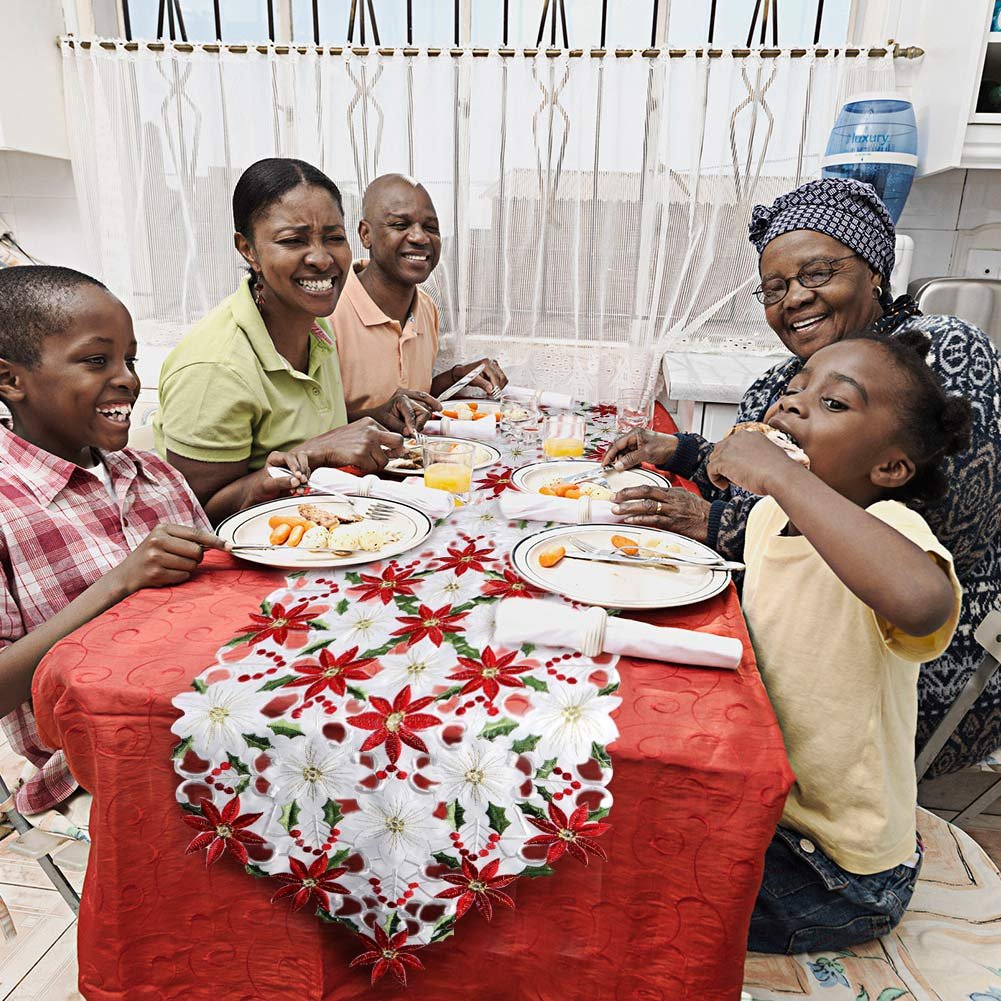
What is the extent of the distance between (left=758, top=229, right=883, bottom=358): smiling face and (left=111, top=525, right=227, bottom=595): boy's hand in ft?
3.73

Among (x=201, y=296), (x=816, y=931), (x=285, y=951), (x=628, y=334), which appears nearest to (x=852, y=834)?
(x=816, y=931)

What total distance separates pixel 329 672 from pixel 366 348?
5.42 ft

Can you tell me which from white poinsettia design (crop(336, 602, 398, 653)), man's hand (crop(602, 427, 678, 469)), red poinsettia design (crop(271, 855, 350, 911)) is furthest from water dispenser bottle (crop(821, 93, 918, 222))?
red poinsettia design (crop(271, 855, 350, 911))

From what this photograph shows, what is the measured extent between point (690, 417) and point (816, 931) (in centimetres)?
173

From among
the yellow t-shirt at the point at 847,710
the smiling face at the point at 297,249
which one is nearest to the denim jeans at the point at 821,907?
the yellow t-shirt at the point at 847,710

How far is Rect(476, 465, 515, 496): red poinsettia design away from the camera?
4.48 ft

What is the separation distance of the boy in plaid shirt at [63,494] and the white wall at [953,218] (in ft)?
8.60

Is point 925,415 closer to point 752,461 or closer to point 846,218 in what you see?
point 752,461

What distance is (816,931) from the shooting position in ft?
2.86

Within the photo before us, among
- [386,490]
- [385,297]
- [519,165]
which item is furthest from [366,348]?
[386,490]

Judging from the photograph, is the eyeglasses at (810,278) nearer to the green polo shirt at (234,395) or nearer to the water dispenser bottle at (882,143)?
the green polo shirt at (234,395)

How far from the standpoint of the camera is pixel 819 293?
138cm

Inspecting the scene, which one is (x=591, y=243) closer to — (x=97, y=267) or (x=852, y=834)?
(x=97, y=267)

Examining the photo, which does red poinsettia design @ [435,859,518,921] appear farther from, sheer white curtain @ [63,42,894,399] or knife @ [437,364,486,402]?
sheer white curtain @ [63,42,894,399]
